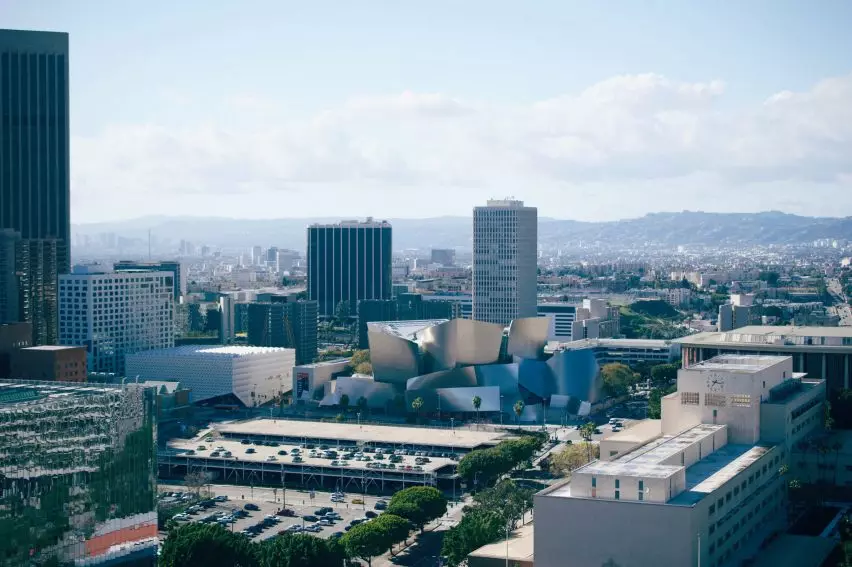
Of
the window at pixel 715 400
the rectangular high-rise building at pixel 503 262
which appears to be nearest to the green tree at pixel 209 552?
the window at pixel 715 400

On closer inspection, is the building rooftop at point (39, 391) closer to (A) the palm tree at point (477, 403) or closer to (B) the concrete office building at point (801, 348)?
(B) the concrete office building at point (801, 348)

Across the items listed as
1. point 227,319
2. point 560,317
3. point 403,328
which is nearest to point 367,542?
point 403,328

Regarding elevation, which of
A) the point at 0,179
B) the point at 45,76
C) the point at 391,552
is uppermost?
the point at 45,76

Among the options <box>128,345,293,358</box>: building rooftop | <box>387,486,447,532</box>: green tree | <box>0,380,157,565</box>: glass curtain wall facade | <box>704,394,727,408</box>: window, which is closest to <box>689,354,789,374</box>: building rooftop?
<box>704,394,727,408</box>: window

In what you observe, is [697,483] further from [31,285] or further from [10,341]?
[31,285]

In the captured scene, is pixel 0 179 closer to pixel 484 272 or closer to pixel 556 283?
pixel 484 272

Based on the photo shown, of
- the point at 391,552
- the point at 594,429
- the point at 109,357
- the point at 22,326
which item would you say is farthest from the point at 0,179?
A: the point at 391,552
